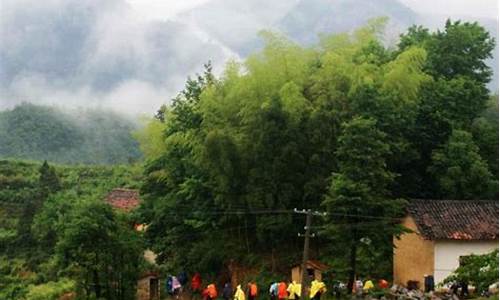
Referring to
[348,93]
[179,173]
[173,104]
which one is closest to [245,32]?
[173,104]

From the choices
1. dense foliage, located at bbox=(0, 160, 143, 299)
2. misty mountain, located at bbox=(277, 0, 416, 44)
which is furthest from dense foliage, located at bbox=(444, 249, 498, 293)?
misty mountain, located at bbox=(277, 0, 416, 44)

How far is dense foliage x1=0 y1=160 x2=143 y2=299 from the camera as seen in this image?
12.6 m

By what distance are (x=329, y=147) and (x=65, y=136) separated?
69.2 feet

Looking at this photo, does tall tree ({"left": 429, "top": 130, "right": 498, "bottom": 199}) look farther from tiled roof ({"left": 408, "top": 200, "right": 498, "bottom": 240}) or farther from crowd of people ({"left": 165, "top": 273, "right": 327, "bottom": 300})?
crowd of people ({"left": 165, "top": 273, "right": 327, "bottom": 300})

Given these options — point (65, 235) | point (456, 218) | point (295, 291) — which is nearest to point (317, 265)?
point (295, 291)

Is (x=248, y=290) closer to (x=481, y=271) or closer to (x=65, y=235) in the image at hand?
(x=65, y=235)

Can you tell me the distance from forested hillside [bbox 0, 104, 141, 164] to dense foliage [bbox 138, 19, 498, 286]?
15825 mm

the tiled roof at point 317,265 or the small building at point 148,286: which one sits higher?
the tiled roof at point 317,265

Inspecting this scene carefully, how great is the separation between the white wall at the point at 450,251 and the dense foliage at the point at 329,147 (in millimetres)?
785

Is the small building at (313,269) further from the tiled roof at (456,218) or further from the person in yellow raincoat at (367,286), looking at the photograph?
the tiled roof at (456,218)

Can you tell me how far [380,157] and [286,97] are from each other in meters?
1.91

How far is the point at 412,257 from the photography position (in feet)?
41.9

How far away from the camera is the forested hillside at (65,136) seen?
31312 millimetres

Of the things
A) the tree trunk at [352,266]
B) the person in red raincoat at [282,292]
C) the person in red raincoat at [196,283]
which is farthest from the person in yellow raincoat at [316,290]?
the person in red raincoat at [196,283]
